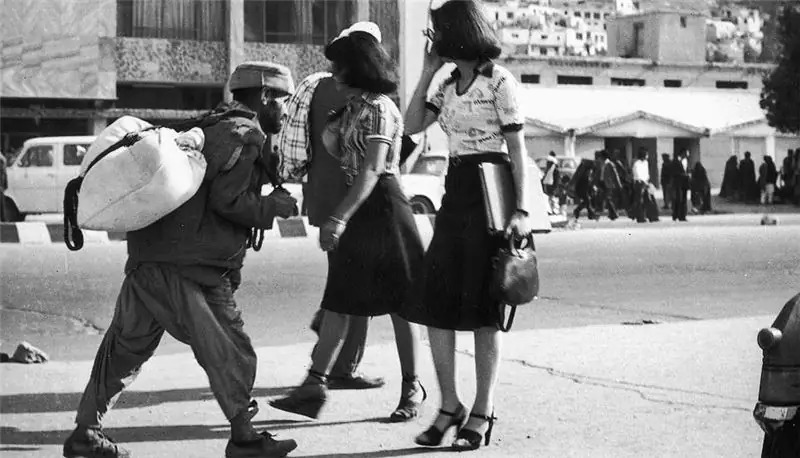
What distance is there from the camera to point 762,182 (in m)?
38.5

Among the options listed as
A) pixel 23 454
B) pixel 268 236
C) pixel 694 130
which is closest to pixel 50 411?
pixel 23 454

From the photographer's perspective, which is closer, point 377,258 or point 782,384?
point 782,384

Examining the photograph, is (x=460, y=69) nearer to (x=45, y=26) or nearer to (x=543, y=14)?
(x=45, y=26)

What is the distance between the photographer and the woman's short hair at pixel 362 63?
18.2 ft

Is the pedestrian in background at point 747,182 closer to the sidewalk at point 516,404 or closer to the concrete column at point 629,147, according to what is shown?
the concrete column at point 629,147

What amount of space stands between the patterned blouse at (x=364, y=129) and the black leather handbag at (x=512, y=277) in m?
0.72

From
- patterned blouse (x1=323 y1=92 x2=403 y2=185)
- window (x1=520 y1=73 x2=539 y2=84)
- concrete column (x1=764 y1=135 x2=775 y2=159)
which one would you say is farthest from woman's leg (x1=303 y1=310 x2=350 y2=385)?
concrete column (x1=764 y1=135 x2=775 y2=159)

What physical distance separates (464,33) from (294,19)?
105 ft

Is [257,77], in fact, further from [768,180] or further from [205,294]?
[768,180]

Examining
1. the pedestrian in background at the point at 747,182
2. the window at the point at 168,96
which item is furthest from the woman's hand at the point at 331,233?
the pedestrian in background at the point at 747,182

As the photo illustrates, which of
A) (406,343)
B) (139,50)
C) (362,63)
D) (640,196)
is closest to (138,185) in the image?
(362,63)

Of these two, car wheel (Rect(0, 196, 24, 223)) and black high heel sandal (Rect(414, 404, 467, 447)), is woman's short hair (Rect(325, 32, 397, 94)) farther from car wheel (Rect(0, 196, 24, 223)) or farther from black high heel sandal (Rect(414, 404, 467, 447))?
car wheel (Rect(0, 196, 24, 223))

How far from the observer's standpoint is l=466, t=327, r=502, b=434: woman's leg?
515 cm

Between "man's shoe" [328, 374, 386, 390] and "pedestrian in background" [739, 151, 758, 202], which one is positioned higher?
"man's shoe" [328, 374, 386, 390]
